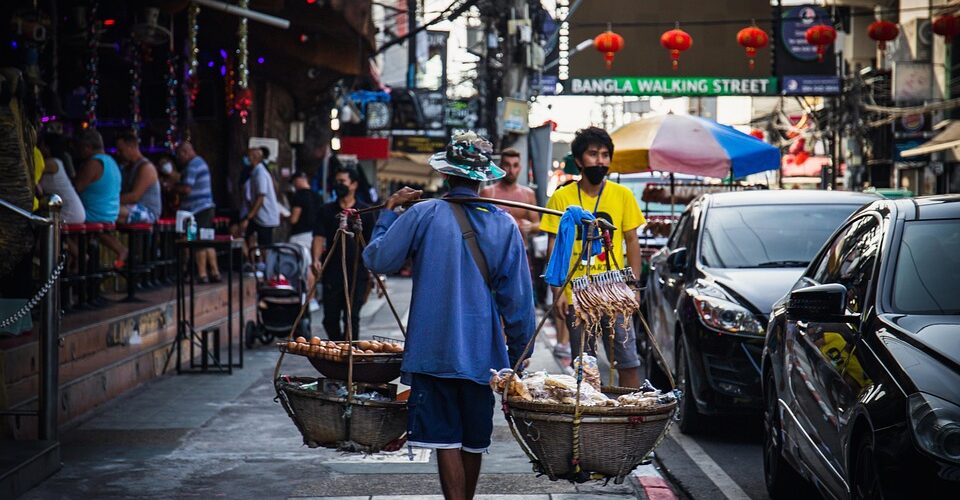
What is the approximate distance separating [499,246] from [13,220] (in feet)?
12.3

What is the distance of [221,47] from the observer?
65.9ft

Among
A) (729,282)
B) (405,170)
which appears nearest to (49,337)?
(729,282)

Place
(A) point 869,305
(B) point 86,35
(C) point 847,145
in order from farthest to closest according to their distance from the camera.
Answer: (C) point 847,145 < (B) point 86,35 < (A) point 869,305

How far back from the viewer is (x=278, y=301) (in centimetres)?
1432

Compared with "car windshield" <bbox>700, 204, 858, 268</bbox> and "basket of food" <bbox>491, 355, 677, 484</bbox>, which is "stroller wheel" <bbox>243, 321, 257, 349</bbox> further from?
"basket of food" <bbox>491, 355, 677, 484</bbox>

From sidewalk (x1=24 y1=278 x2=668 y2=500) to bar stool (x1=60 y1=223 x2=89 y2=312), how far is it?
3.85 feet

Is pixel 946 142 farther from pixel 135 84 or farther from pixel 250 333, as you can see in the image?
pixel 250 333

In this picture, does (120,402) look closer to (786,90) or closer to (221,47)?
(221,47)

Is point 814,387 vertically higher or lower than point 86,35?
lower

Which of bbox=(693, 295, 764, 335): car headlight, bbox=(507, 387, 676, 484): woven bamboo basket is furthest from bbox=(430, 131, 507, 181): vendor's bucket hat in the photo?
bbox=(693, 295, 764, 335): car headlight

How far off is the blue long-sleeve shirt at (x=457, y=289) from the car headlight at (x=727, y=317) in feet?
10.4

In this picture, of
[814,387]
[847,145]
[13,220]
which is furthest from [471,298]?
[847,145]

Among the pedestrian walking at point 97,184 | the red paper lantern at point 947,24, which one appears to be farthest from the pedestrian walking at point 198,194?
the red paper lantern at point 947,24

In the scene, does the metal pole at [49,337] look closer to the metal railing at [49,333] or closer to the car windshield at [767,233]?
the metal railing at [49,333]
